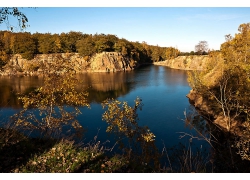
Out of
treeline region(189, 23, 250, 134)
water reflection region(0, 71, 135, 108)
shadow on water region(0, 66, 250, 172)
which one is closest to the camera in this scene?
shadow on water region(0, 66, 250, 172)

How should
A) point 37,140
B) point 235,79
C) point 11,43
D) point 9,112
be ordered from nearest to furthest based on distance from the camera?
point 37,140 < point 235,79 < point 9,112 < point 11,43

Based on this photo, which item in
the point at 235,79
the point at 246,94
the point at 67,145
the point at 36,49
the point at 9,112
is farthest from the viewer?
the point at 36,49

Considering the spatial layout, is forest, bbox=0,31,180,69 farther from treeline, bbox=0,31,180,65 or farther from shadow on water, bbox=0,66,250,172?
shadow on water, bbox=0,66,250,172

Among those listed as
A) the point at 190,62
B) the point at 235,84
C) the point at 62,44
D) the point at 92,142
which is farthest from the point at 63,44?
the point at 235,84

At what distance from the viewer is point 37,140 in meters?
9.61

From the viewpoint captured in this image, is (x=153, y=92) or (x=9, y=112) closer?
(x=9, y=112)

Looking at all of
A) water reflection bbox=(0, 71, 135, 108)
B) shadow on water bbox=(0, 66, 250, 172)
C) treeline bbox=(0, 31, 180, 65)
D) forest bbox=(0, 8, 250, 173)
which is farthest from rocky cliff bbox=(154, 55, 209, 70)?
forest bbox=(0, 8, 250, 173)

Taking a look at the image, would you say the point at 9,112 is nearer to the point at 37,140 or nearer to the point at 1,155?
the point at 37,140

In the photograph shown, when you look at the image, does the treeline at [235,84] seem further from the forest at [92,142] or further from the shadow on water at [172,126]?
Result: the shadow on water at [172,126]

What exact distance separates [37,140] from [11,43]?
3142 inches

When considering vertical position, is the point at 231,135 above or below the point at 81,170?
below

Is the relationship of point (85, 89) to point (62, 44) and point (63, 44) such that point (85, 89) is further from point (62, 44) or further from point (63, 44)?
point (63, 44)
